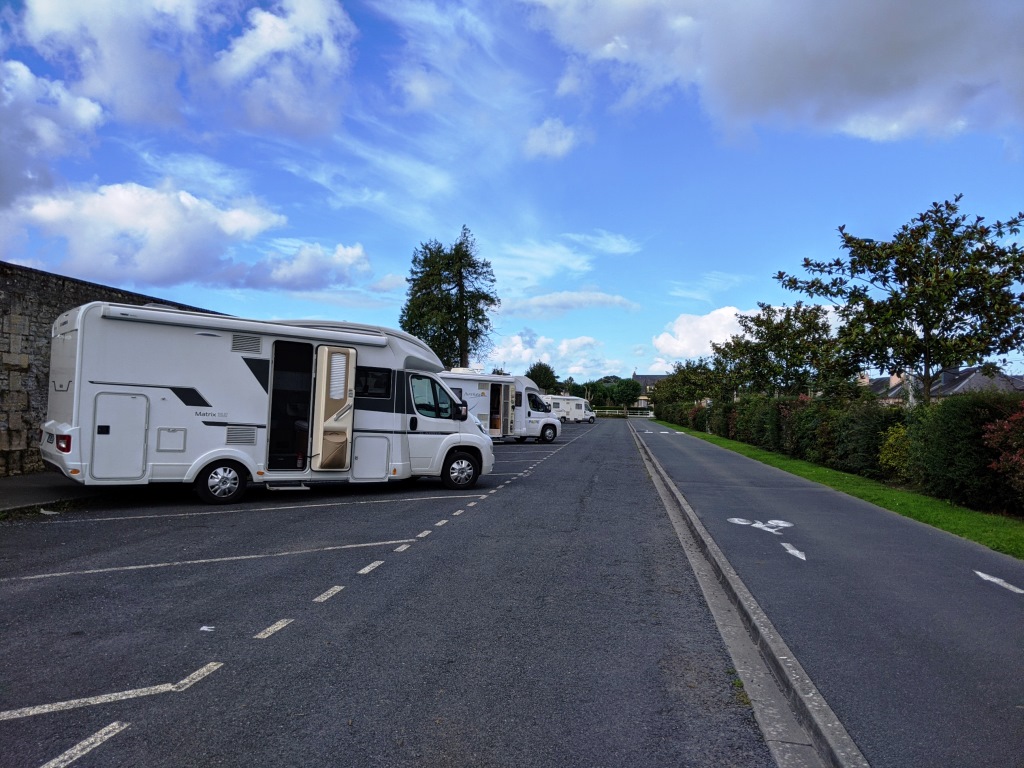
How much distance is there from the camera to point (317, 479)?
40.3ft

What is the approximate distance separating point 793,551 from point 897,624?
2949 mm

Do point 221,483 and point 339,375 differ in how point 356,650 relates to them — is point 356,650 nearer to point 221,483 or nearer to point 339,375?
point 221,483

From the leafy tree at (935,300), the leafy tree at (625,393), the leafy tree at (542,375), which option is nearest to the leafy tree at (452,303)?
the leafy tree at (935,300)

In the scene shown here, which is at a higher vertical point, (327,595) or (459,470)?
(459,470)

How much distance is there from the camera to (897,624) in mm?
5648

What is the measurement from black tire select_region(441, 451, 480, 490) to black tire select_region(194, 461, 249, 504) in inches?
149

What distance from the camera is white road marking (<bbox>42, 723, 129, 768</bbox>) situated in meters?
3.30

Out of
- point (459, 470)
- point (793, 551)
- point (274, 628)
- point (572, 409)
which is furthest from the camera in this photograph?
point (572, 409)

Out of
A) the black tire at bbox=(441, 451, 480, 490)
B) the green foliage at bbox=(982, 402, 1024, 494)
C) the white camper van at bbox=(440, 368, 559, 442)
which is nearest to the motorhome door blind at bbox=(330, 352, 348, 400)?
the black tire at bbox=(441, 451, 480, 490)

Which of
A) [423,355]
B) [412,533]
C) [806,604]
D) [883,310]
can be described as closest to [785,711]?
[806,604]

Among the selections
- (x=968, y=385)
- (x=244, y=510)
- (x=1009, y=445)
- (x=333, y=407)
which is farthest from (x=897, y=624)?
(x=968, y=385)

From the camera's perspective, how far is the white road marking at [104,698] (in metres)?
3.80

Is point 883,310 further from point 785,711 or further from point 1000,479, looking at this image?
point 785,711

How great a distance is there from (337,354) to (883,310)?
1287cm
